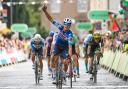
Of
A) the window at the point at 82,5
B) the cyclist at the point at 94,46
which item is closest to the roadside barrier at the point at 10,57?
the cyclist at the point at 94,46

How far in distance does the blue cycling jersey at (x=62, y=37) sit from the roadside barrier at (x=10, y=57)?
21023 mm

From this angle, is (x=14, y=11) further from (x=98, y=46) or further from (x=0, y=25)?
(x=98, y=46)

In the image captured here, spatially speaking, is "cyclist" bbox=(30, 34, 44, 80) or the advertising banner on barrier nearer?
"cyclist" bbox=(30, 34, 44, 80)

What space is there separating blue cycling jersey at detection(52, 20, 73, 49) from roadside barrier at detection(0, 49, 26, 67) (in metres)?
21.0

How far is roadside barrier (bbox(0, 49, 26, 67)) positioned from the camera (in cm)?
4356

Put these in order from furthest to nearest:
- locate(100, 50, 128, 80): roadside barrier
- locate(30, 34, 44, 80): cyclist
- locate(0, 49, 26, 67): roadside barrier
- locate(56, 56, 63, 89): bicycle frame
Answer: locate(0, 49, 26, 67): roadside barrier < locate(100, 50, 128, 80): roadside barrier < locate(30, 34, 44, 80): cyclist < locate(56, 56, 63, 89): bicycle frame

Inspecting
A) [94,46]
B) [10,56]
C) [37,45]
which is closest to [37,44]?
[37,45]

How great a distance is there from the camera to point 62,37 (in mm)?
21203

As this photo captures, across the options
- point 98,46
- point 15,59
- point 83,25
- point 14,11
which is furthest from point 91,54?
point 14,11

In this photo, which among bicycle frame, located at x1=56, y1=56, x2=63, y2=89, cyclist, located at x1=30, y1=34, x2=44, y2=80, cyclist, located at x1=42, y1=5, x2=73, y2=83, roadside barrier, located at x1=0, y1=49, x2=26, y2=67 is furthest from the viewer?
roadside barrier, located at x1=0, y1=49, x2=26, y2=67

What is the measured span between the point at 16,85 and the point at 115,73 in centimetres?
742

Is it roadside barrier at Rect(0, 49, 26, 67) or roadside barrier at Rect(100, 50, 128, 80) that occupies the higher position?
roadside barrier at Rect(100, 50, 128, 80)

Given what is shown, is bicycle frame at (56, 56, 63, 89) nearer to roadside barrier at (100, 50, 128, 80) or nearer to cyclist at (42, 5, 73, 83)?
cyclist at (42, 5, 73, 83)

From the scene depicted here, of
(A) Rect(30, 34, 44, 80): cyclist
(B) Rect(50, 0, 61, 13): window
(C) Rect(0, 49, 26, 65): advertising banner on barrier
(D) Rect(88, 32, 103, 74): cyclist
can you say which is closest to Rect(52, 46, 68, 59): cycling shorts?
(A) Rect(30, 34, 44, 80): cyclist
